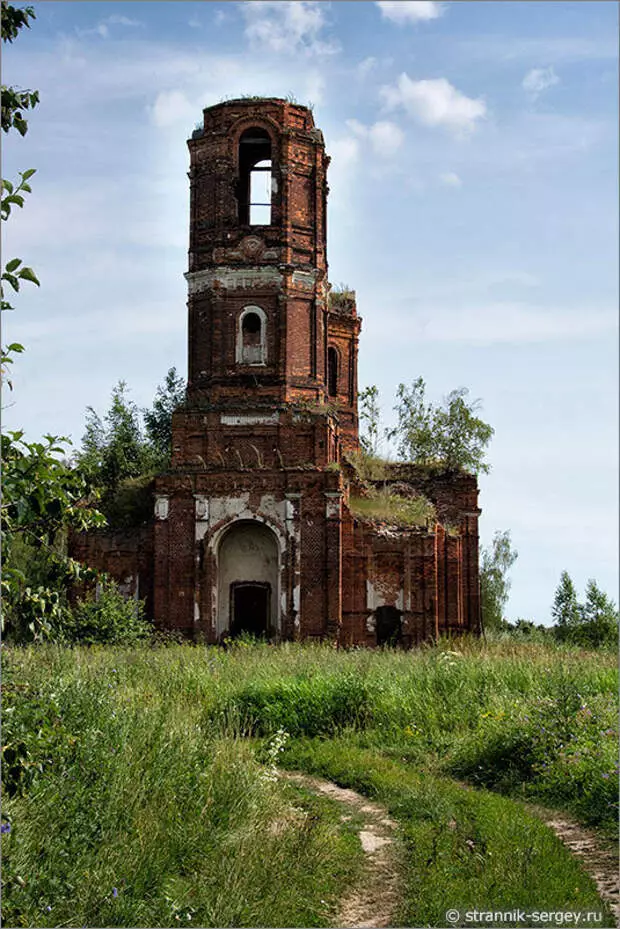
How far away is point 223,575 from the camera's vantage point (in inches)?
1030

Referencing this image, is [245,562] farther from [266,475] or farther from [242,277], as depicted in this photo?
[242,277]

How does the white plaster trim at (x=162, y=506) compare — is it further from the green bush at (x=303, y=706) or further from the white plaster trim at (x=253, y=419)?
the green bush at (x=303, y=706)

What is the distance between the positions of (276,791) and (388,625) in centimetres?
1593

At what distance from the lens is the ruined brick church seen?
2539 centimetres

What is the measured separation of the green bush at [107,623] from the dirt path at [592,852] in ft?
45.0

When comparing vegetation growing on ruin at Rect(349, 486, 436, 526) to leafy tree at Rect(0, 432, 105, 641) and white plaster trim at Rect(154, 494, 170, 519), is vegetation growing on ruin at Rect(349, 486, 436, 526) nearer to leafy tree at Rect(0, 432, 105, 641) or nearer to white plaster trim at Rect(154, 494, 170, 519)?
white plaster trim at Rect(154, 494, 170, 519)

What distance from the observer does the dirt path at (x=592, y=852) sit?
8.01 meters

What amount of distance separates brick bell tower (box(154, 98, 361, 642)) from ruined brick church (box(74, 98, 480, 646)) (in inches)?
1.3

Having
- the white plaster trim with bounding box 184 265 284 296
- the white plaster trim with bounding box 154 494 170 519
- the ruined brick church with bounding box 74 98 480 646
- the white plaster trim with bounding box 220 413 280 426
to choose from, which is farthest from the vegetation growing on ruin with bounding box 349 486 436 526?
the white plaster trim with bounding box 184 265 284 296

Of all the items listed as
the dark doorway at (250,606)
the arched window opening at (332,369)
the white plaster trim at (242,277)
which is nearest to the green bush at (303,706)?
the dark doorway at (250,606)

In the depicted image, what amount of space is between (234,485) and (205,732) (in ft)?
48.5

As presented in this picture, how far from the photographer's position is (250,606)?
26141 millimetres

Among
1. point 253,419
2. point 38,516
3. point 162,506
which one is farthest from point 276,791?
point 253,419

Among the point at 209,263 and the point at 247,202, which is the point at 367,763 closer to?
the point at 209,263
